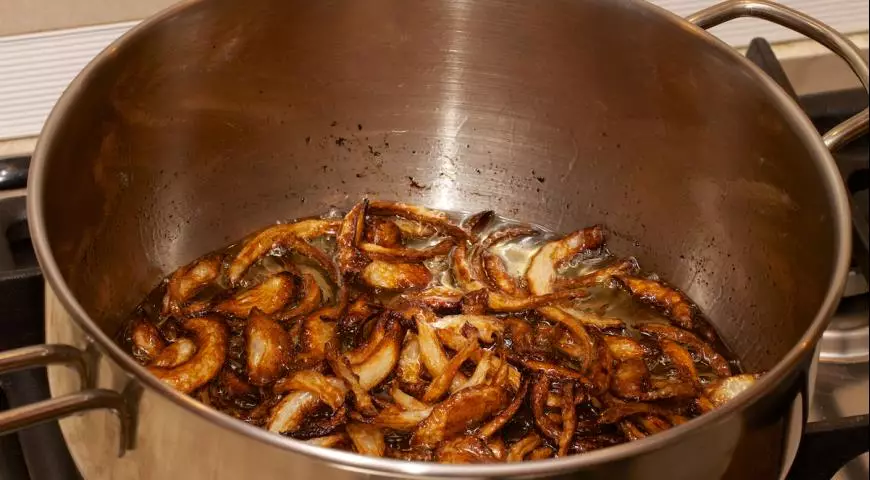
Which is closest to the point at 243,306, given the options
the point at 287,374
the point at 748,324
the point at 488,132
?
the point at 287,374

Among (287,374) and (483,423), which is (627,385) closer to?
(483,423)

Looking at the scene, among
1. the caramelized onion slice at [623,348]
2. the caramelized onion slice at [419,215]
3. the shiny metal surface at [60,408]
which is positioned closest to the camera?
the shiny metal surface at [60,408]

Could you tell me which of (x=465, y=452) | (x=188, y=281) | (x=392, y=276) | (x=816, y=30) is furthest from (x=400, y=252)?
(x=816, y=30)

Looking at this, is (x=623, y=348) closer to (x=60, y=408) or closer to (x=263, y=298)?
(x=263, y=298)

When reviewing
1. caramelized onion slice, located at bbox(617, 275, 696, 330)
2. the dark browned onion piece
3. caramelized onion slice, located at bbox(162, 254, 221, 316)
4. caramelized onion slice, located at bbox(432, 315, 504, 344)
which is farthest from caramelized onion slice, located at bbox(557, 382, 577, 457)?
caramelized onion slice, located at bbox(162, 254, 221, 316)

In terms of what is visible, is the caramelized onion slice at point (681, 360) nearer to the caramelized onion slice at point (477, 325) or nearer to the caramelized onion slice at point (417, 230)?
the caramelized onion slice at point (477, 325)

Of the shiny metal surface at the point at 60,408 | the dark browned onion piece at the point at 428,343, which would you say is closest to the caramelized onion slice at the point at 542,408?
the dark browned onion piece at the point at 428,343
